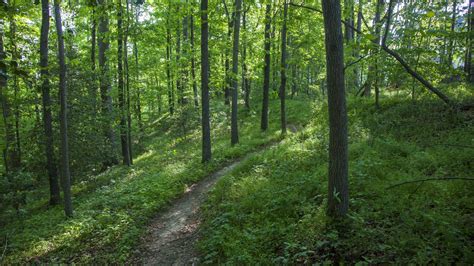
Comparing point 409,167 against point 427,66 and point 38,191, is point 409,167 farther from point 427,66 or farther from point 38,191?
point 38,191

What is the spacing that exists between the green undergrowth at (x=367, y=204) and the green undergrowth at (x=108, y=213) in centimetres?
200

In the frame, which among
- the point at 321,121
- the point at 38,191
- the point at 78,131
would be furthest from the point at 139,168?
the point at 321,121

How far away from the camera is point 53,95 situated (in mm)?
11961

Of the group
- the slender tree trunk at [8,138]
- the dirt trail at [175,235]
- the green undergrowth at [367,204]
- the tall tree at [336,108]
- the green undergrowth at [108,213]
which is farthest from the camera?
the slender tree trunk at [8,138]

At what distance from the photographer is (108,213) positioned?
28.3 feet

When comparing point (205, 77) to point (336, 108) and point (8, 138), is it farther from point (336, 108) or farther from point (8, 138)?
point (8, 138)

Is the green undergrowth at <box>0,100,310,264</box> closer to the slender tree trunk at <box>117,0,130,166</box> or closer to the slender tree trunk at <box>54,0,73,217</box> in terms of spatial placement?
the slender tree trunk at <box>54,0,73,217</box>

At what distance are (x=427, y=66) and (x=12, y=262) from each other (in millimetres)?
13179

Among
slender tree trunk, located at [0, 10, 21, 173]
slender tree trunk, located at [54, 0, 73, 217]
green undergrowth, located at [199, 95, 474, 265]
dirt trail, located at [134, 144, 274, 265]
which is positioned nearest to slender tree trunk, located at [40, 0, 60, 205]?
slender tree trunk, located at [54, 0, 73, 217]

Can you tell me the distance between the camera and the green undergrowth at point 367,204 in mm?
4496

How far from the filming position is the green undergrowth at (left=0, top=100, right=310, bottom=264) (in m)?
7.07

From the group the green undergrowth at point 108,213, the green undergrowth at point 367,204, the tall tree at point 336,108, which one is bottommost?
the green undergrowth at point 108,213

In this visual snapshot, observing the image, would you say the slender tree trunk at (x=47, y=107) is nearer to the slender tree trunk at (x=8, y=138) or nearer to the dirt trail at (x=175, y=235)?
the slender tree trunk at (x=8, y=138)

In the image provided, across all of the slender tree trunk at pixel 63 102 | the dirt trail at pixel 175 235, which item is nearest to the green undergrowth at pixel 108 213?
the dirt trail at pixel 175 235
